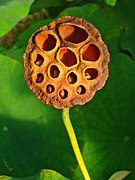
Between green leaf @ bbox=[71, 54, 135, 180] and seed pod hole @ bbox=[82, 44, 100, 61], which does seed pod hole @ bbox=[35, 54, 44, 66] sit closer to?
seed pod hole @ bbox=[82, 44, 100, 61]

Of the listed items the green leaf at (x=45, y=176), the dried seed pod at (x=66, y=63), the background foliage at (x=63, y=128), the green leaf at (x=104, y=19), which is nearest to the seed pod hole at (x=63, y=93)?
the dried seed pod at (x=66, y=63)

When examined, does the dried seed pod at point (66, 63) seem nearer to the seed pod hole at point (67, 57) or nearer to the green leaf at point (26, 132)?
the seed pod hole at point (67, 57)

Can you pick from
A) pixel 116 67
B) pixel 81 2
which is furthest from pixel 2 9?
pixel 81 2

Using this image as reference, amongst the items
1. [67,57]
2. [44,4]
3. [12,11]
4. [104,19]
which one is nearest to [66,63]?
[67,57]

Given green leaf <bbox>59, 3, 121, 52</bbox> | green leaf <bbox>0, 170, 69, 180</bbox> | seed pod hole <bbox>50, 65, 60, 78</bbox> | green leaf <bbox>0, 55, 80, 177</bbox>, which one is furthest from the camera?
green leaf <bbox>59, 3, 121, 52</bbox>

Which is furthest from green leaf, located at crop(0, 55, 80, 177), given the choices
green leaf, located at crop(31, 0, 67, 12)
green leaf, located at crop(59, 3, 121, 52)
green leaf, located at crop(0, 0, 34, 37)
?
green leaf, located at crop(31, 0, 67, 12)

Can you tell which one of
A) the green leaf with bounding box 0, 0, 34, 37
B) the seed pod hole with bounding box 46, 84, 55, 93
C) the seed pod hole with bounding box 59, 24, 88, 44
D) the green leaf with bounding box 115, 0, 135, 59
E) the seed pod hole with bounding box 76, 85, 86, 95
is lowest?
the green leaf with bounding box 115, 0, 135, 59

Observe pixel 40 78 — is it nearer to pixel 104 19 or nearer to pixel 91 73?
pixel 91 73
